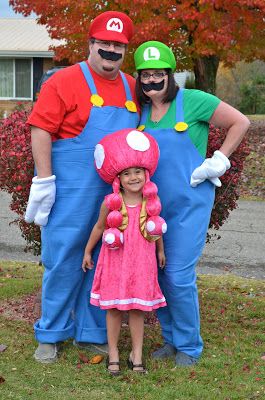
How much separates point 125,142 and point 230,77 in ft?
111

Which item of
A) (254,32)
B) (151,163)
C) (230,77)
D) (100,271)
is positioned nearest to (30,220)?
(100,271)

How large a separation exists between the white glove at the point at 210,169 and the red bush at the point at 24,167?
0.77 m

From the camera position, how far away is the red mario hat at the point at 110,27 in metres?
4.33

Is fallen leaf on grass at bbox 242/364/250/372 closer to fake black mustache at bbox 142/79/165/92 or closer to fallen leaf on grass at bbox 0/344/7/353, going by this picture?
fallen leaf on grass at bbox 0/344/7/353

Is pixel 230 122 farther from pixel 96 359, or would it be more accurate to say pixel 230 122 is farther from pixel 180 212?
pixel 96 359

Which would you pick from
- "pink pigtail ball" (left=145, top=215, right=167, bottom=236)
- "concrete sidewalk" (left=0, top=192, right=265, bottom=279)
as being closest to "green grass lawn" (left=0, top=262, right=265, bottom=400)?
"pink pigtail ball" (left=145, top=215, right=167, bottom=236)

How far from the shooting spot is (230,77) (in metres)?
37.1

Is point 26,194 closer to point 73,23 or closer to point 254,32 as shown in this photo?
point 73,23

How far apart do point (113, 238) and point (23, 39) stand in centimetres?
2752

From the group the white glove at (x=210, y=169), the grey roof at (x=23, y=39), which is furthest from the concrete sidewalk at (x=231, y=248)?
the grey roof at (x=23, y=39)

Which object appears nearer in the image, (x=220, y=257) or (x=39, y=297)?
(x=39, y=297)

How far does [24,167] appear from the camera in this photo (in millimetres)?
4863

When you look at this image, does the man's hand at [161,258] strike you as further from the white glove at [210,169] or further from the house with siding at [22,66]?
the house with siding at [22,66]

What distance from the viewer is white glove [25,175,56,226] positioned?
4.31 m
